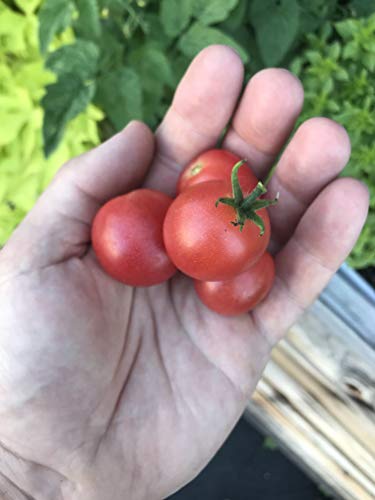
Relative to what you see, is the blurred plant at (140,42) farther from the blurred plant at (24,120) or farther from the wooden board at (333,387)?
the wooden board at (333,387)

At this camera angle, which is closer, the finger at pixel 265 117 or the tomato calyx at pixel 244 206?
the tomato calyx at pixel 244 206

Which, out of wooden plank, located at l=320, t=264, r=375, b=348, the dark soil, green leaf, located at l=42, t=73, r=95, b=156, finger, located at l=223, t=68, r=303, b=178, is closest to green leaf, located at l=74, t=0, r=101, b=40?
green leaf, located at l=42, t=73, r=95, b=156

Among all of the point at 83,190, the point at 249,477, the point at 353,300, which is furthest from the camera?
the point at 249,477

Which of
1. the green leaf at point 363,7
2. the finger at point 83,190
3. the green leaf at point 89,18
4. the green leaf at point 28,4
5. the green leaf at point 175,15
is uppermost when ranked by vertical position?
the green leaf at point 363,7

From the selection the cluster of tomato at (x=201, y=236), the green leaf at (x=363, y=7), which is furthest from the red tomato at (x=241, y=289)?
the green leaf at (x=363, y=7)

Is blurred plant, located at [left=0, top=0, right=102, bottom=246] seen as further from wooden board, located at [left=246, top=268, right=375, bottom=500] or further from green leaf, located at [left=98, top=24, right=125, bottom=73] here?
wooden board, located at [left=246, top=268, right=375, bottom=500]

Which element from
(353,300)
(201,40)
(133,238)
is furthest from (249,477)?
(201,40)

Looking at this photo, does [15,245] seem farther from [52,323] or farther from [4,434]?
[4,434]

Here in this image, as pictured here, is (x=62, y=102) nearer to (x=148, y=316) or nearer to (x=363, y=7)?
(x=148, y=316)
